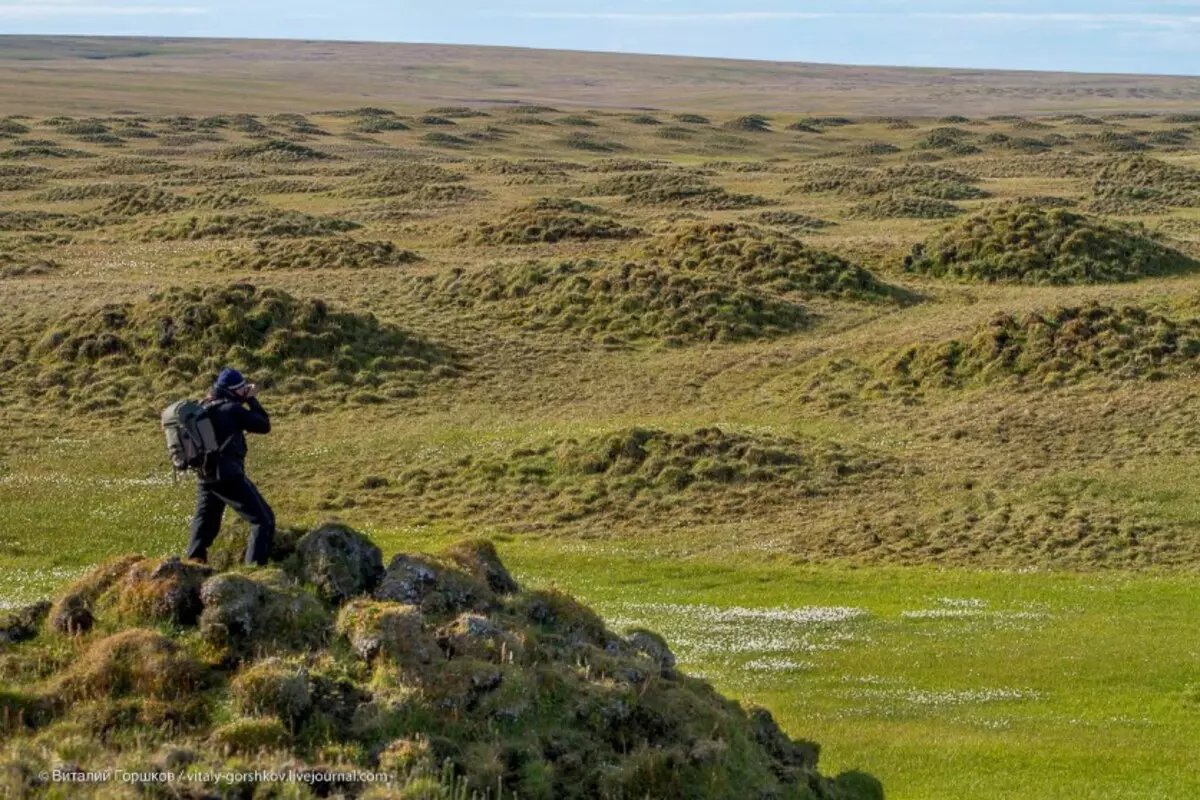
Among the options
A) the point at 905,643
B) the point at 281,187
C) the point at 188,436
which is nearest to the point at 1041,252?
the point at 905,643

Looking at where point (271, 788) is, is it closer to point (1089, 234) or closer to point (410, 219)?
point (1089, 234)

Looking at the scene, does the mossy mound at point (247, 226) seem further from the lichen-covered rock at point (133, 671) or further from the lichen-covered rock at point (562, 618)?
the lichen-covered rock at point (133, 671)

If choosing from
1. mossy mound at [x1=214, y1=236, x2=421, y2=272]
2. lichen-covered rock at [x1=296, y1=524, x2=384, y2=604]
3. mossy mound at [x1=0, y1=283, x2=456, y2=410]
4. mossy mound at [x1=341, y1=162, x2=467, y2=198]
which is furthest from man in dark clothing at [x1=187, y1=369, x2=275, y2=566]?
mossy mound at [x1=341, y1=162, x2=467, y2=198]

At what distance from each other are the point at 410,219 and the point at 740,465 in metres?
58.8

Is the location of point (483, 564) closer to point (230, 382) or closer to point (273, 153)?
point (230, 382)

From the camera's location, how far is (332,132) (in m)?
176

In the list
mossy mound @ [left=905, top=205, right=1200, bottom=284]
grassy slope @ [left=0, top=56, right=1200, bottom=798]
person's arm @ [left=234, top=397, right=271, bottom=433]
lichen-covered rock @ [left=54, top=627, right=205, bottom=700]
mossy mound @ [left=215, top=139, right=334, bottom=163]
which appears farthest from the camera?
mossy mound @ [left=215, top=139, right=334, bottom=163]

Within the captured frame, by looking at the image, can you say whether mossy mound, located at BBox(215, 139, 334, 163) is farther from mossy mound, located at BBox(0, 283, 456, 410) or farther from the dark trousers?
the dark trousers

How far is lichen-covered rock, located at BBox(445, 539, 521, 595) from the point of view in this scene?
16.2m

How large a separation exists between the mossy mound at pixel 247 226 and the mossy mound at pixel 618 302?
2099 cm

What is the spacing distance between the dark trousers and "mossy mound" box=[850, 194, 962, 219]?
86.1 metres

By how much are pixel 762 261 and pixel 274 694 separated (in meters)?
60.0

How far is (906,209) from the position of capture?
3888 inches

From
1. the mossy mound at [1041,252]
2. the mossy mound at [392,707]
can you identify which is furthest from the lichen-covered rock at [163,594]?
the mossy mound at [1041,252]
